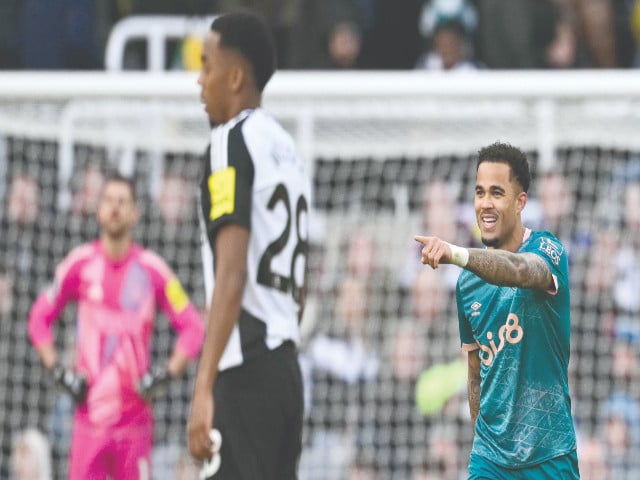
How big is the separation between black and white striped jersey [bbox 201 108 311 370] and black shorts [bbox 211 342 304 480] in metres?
0.06

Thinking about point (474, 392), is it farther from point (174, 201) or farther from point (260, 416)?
point (174, 201)

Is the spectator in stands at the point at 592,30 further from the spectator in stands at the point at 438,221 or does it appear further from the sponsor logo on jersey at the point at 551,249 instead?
the sponsor logo on jersey at the point at 551,249

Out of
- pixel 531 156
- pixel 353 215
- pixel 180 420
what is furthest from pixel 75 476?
pixel 531 156

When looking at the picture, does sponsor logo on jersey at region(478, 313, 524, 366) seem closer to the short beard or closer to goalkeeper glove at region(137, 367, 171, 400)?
the short beard

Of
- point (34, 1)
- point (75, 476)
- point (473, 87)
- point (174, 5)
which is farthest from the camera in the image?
point (174, 5)

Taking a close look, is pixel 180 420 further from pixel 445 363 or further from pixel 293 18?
pixel 293 18

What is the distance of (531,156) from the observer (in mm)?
9594

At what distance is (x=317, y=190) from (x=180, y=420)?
180 centimetres

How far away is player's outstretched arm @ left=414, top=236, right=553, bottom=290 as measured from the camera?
4.23 m

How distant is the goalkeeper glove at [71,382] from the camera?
7.61 metres

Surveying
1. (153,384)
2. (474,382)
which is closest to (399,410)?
(153,384)

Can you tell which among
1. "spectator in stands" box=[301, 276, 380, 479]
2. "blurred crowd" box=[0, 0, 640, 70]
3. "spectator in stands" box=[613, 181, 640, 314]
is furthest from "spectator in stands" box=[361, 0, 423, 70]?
"spectator in stands" box=[613, 181, 640, 314]

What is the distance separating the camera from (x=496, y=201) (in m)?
4.73

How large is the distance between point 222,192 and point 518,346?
1.09m
